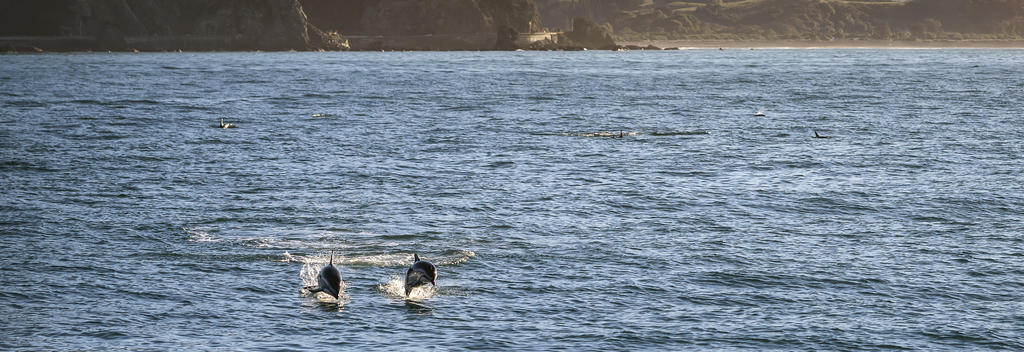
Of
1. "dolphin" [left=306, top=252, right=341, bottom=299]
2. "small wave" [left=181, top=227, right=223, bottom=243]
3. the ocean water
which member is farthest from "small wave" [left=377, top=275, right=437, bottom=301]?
"small wave" [left=181, top=227, right=223, bottom=243]

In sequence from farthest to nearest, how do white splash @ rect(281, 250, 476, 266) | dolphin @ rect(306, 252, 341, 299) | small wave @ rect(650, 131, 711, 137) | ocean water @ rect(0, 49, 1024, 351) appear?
small wave @ rect(650, 131, 711, 137) → white splash @ rect(281, 250, 476, 266) → dolphin @ rect(306, 252, 341, 299) → ocean water @ rect(0, 49, 1024, 351)

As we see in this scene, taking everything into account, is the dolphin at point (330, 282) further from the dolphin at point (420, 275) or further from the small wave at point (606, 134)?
the small wave at point (606, 134)

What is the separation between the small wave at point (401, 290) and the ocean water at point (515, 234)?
112 millimetres

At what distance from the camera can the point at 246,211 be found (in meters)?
42.8

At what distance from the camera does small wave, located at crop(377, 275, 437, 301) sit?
2941 centimetres

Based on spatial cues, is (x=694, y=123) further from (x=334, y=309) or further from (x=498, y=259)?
(x=334, y=309)

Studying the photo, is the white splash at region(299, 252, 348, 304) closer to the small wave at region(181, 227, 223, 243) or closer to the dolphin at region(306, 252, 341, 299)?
the dolphin at region(306, 252, 341, 299)

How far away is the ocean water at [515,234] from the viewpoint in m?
26.9

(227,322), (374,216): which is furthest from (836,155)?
(227,322)

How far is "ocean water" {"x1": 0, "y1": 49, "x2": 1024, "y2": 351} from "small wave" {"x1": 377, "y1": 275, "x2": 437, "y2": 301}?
0.11 meters

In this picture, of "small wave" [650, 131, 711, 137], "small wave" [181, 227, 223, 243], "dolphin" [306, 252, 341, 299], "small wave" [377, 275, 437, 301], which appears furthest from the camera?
"small wave" [650, 131, 711, 137]

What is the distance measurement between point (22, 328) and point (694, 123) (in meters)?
65.7

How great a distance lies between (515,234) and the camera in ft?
125

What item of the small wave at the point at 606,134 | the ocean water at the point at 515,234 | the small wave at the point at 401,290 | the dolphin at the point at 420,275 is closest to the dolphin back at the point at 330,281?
the ocean water at the point at 515,234
